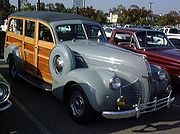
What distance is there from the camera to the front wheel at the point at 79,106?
565 cm

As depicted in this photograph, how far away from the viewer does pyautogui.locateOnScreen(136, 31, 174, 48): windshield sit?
9.10m

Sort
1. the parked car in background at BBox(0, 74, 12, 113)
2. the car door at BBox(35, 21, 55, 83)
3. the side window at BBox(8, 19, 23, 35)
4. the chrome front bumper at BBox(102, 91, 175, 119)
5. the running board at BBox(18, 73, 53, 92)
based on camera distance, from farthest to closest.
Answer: the side window at BBox(8, 19, 23, 35) → the car door at BBox(35, 21, 55, 83) → the running board at BBox(18, 73, 53, 92) → the chrome front bumper at BBox(102, 91, 175, 119) → the parked car in background at BBox(0, 74, 12, 113)

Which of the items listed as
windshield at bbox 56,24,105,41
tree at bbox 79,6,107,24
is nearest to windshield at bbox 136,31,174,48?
windshield at bbox 56,24,105,41

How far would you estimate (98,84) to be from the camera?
217 inches

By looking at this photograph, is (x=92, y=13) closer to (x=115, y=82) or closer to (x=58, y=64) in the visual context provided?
(x=58, y=64)

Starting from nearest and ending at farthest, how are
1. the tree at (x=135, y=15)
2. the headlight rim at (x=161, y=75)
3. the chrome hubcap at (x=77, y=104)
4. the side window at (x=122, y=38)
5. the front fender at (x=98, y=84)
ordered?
the front fender at (x=98, y=84), the chrome hubcap at (x=77, y=104), the headlight rim at (x=161, y=75), the side window at (x=122, y=38), the tree at (x=135, y=15)

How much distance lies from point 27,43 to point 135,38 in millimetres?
3031

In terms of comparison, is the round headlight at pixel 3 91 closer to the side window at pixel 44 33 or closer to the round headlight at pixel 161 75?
the side window at pixel 44 33

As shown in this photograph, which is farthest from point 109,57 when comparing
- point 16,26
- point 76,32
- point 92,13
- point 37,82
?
point 92,13

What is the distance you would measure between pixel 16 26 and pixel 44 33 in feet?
6.26

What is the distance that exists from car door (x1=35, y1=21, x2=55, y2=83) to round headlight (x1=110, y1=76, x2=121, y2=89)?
2029 mm

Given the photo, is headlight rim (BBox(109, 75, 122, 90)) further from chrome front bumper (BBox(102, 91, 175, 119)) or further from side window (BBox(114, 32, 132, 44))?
side window (BBox(114, 32, 132, 44))

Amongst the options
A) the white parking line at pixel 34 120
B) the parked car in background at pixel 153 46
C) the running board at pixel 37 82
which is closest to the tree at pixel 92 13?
the parked car in background at pixel 153 46

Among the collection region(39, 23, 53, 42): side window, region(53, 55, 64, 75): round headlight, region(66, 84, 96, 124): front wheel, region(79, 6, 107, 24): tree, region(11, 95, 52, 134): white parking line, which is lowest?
region(11, 95, 52, 134): white parking line
